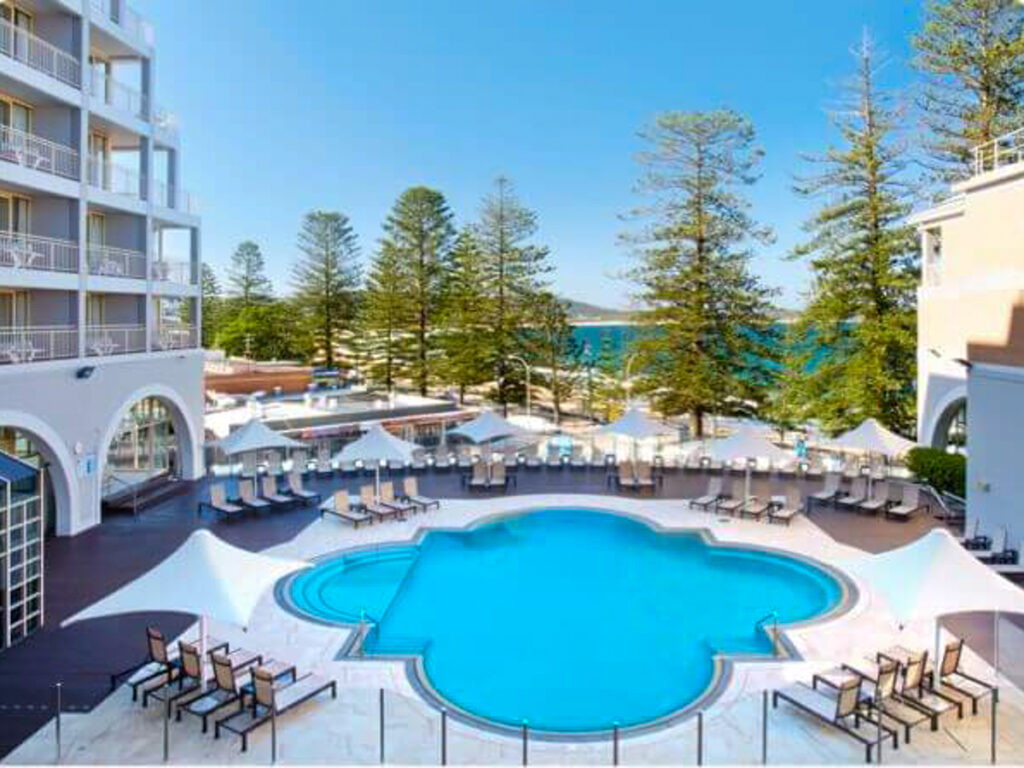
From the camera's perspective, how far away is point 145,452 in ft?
56.3

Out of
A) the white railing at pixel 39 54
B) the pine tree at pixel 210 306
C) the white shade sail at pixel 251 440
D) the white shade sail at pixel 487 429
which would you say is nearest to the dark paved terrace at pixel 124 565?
the white shade sail at pixel 487 429

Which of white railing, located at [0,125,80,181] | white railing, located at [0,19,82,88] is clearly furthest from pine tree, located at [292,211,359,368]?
white railing, located at [0,125,80,181]

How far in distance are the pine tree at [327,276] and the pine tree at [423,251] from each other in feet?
17.6

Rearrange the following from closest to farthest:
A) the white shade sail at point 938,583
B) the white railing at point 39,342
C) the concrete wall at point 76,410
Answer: the white shade sail at point 938,583, the concrete wall at point 76,410, the white railing at point 39,342

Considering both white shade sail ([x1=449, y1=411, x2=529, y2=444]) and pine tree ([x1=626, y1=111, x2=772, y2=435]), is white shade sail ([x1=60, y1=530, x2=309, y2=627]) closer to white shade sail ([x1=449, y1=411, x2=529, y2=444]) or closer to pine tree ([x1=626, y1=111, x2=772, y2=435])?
white shade sail ([x1=449, y1=411, x2=529, y2=444])

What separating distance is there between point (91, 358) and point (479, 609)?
28.4 feet

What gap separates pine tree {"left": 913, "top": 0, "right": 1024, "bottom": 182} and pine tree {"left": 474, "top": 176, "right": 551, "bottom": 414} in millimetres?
15572

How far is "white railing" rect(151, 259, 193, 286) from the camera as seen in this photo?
58.2 ft

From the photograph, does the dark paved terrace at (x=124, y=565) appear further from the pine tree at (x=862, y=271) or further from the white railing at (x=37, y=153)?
the pine tree at (x=862, y=271)

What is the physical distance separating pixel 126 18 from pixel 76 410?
28.1ft

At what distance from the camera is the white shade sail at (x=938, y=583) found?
7.18 meters

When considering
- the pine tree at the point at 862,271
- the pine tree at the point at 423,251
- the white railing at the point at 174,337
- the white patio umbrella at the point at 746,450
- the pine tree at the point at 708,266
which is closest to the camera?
the white patio umbrella at the point at 746,450

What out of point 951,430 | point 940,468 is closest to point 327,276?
point 951,430

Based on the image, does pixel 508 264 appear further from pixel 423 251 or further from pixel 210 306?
pixel 210 306
